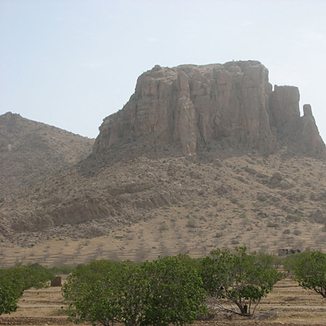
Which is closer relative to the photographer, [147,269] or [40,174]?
[147,269]

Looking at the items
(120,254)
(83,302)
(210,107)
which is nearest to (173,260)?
(83,302)

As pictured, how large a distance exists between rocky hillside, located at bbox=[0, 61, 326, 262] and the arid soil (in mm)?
16614

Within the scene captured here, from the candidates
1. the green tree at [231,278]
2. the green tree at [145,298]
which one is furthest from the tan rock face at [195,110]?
the green tree at [145,298]

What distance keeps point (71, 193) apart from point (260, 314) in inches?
1522

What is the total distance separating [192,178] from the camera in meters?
58.8

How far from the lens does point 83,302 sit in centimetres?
1486

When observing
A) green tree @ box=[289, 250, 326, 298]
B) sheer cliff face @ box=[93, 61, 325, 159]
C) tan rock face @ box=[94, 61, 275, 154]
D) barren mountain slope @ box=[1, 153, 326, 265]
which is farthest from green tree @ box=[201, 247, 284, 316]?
sheer cliff face @ box=[93, 61, 325, 159]

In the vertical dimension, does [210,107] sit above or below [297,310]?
above

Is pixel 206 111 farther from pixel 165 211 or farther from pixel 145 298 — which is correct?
pixel 145 298

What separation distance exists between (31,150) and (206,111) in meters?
38.7

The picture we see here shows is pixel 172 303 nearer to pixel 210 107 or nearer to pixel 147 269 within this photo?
pixel 147 269

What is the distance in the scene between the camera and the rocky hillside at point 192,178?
1941 inches

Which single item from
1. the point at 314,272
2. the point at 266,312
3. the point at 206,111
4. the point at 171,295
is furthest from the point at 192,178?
the point at 171,295

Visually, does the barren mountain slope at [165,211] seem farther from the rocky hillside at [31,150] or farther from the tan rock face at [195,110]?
the rocky hillside at [31,150]
